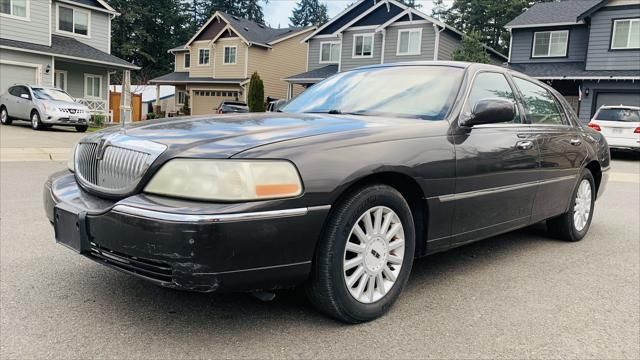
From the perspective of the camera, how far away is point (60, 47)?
930 inches

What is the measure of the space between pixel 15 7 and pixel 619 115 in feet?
74.9

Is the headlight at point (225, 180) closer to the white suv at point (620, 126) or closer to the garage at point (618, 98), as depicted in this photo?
the white suv at point (620, 126)

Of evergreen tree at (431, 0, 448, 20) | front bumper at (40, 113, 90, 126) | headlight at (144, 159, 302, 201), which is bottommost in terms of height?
front bumper at (40, 113, 90, 126)

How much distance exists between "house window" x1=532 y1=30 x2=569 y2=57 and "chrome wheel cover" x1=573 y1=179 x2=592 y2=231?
71.2 feet

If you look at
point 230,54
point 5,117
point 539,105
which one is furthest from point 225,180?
point 230,54

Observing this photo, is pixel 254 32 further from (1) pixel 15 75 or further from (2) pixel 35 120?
(2) pixel 35 120

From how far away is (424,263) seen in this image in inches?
170

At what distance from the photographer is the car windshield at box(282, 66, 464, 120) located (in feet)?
12.2

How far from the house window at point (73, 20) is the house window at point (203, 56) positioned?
1197 centimetres

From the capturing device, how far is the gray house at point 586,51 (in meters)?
21.8

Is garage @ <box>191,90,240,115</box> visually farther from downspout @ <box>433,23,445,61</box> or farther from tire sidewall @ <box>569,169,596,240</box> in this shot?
tire sidewall @ <box>569,169,596,240</box>

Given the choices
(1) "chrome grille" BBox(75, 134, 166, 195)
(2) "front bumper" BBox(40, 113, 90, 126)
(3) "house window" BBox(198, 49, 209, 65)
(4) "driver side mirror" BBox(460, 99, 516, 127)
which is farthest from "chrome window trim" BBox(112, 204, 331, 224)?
(3) "house window" BBox(198, 49, 209, 65)

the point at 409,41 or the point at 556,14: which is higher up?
the point at 556,14

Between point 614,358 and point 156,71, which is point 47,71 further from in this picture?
point 156,71
